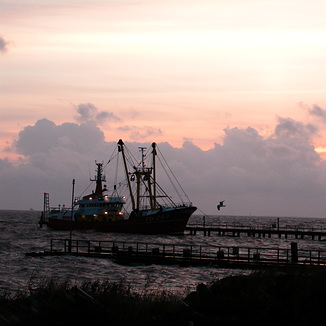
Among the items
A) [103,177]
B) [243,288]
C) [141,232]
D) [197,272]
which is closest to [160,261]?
[197,272]

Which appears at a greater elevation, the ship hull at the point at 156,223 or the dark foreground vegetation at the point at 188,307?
the ship hull at the point at 156,223

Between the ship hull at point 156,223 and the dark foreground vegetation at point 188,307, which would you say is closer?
the dark foreground vegetation at point 188,307

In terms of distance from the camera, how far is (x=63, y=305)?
749 inches

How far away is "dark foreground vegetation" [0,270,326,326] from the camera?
744 inches

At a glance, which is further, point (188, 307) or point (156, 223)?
point (156, 223)

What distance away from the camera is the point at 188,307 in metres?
19.6

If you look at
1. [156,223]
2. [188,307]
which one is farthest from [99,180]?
[188,307]

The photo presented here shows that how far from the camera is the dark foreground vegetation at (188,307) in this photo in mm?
18891

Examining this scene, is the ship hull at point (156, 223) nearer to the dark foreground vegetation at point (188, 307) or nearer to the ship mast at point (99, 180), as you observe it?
the ship mast at point (99, 180)

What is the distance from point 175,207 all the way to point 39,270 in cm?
6238

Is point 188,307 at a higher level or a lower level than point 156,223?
lower

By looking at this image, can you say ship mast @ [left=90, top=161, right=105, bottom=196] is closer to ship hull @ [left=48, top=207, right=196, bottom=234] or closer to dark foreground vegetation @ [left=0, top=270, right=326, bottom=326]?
ship hull @ [left=48, top=207, right=196, bottom=234]

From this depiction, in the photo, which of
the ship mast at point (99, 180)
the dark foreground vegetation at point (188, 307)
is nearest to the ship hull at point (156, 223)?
the ship mast at point (99, 180)

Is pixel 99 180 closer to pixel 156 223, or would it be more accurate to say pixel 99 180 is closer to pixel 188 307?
pixel 156 223
